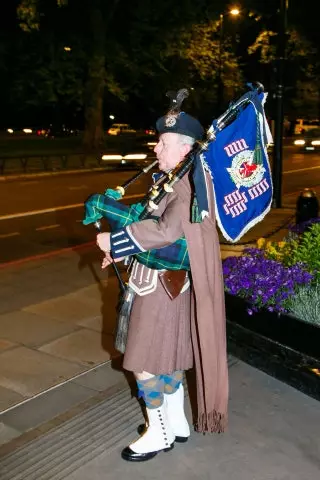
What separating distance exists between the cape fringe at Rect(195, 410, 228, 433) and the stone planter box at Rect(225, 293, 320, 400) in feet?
3.35

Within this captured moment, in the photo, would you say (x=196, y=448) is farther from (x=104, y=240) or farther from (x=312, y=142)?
(x=312, y=142)

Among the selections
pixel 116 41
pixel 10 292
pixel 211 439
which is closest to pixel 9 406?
pixel 211 439

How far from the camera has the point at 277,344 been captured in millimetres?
4496

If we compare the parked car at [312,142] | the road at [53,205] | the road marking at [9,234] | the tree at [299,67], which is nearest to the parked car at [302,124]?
the tree at [299,67]

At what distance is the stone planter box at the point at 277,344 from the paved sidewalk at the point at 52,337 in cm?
111

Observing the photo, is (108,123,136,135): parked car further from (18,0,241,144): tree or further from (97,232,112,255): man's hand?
(97,232,112,255): man's hand

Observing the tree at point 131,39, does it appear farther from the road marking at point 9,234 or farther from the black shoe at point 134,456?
the black shoe at point 134,456

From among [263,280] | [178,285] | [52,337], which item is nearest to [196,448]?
[178,285]

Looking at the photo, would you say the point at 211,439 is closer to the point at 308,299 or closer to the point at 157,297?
the point at 157,297

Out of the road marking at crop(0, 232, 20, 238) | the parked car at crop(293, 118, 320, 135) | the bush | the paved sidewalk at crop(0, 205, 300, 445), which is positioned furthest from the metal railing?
the parked car at crop(293, 118, 320, 135)

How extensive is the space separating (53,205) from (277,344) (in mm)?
11051

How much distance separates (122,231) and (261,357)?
6.61 ft

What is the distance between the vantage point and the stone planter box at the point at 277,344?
14.0ft

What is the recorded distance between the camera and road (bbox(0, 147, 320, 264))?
1048 cm
